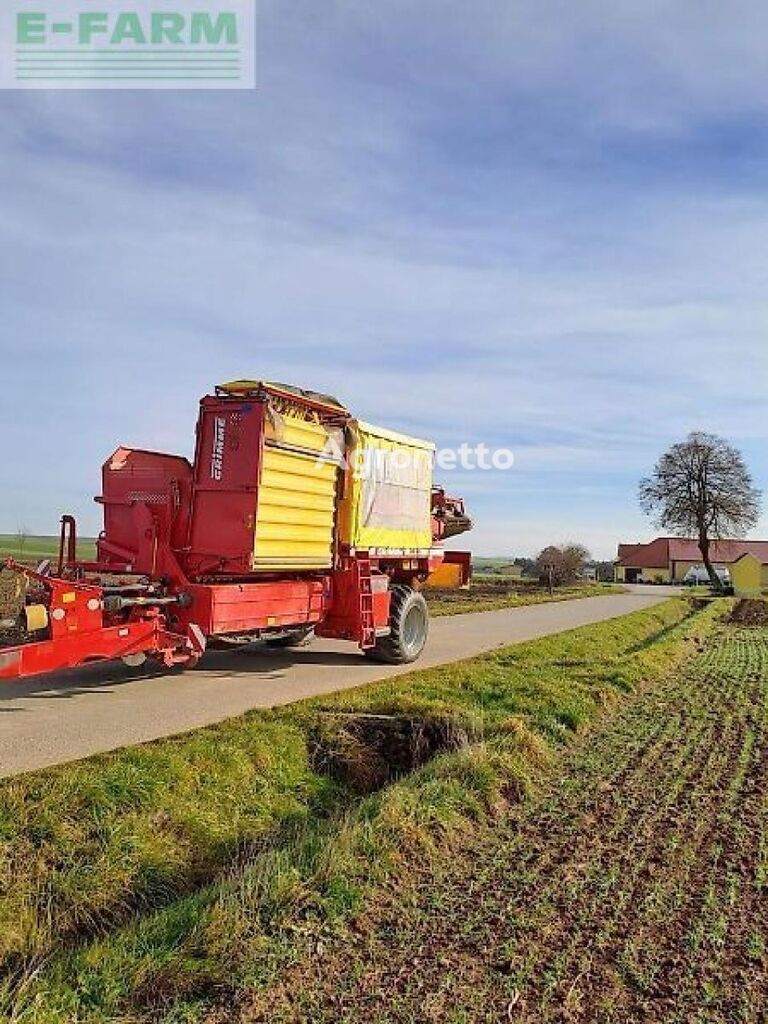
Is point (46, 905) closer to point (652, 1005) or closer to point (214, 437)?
point (652, 1005)

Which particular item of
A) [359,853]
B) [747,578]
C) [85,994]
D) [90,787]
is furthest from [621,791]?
[747,578]

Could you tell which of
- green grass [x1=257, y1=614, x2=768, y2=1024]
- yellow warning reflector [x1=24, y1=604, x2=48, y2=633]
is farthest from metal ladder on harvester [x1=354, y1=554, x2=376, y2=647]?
green grass [x1=257, y1=614, x2=768, y2=1024]

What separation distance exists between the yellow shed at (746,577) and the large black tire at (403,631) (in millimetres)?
42905

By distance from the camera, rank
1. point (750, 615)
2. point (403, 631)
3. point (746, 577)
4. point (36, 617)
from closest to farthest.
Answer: point (36, 617) < point (403, 631) < point (750, 615) < point (746, 577)

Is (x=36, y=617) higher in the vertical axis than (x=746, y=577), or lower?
lower

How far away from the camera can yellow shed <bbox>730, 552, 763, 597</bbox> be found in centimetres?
5119

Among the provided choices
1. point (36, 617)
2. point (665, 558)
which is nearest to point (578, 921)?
point (36, 617)

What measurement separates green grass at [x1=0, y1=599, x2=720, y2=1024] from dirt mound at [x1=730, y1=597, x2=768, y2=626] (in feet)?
69.0

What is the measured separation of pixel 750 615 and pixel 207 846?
29.2 meters

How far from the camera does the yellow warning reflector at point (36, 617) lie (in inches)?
305

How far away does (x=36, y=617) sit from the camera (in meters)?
7.82

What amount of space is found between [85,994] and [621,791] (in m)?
4.32

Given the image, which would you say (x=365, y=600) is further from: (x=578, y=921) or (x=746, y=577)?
(x=746, y=577)

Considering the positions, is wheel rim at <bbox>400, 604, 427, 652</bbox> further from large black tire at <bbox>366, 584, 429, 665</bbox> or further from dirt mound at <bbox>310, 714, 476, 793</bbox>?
dirt mound at <bbox>310, 714, 476, 793</bbox>
